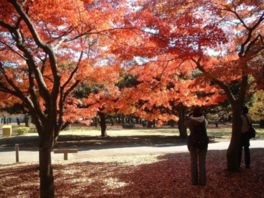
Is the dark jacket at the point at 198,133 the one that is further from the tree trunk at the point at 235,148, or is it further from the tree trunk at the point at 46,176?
the tree trunk at the point at 46,176

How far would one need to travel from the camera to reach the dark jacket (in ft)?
27.8

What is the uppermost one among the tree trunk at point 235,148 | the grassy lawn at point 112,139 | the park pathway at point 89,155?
the tree trunk at point 235,148

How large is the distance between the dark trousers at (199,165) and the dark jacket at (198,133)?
125mm

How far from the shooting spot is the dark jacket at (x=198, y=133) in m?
8.47

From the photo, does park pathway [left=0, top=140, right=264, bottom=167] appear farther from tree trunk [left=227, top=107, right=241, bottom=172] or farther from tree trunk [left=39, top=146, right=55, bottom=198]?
tree trunk [left=39, top=146, right=55, bottom=198]

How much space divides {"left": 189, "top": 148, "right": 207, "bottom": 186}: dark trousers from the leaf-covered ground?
227 mm

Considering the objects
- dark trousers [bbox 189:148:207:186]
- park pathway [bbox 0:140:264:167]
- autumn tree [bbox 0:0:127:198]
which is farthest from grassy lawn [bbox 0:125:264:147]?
dark trousers [bbox 189:148:207:186]

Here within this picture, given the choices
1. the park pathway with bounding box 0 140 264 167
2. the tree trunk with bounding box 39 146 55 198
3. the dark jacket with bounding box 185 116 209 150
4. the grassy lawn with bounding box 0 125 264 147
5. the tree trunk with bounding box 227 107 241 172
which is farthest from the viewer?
the grassy lawn with bounding box 0 125 264 147

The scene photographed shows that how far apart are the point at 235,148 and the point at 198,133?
95.7 inches

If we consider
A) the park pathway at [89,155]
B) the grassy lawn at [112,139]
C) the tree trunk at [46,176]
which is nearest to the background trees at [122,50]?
the tree trunk at [46,176]

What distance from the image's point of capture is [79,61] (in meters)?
11.5

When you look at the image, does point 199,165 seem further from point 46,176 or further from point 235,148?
point 46,176

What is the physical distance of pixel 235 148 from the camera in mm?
10359

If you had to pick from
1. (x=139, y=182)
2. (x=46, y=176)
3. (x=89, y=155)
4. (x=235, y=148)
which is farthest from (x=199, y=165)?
(x=89, y=155)
